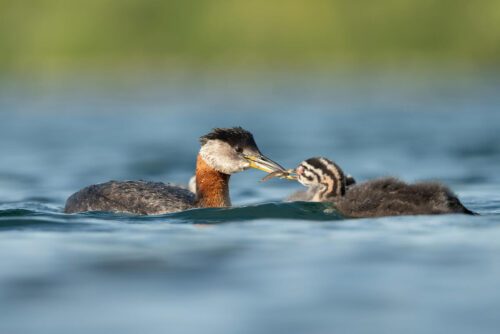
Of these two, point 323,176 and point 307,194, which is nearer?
point 323,176

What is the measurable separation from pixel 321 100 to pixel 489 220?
944 inches

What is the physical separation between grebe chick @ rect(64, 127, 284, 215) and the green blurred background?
2495cm

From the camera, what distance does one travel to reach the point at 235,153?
1267 cm

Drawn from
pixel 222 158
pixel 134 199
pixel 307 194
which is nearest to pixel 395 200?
pixel 307 194

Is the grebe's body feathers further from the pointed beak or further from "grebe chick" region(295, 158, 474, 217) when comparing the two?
"grebe chick" region(295, 158, 474, 217)

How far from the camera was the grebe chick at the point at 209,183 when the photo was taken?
12.6 metres

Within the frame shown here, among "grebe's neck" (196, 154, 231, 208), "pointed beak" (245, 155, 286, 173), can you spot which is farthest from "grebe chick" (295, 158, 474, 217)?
"grebe's neck" (196, 154, 231, 208)

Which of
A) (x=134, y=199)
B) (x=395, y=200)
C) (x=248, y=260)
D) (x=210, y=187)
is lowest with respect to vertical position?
(x=248, y=260)

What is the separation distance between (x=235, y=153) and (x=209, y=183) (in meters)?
0.44

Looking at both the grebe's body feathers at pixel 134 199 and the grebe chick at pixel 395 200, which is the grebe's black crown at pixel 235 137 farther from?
the grebe chick at pixel 395 200

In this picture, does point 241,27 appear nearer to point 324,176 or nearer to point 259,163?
point 259,163

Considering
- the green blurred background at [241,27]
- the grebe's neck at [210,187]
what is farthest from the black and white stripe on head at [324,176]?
the green blurred background at [241,27]

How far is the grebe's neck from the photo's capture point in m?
12.7

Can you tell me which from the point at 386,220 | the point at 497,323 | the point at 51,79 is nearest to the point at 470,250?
the point at 386,220
